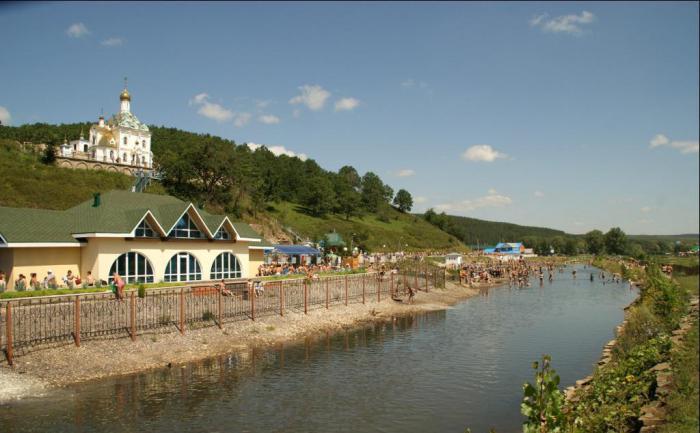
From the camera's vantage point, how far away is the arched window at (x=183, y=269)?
130 feet

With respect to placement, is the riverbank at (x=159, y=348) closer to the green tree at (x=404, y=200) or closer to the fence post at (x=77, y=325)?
the fence post at (x=77, y=325)

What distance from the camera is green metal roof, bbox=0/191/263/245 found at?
33.2 meters

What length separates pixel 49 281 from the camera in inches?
1273

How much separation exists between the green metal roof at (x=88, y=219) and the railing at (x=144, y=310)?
752 centimetres

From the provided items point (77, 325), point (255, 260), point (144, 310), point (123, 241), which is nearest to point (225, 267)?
point (255, 260)

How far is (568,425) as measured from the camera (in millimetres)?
10617

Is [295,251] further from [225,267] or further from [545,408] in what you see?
[545,408]

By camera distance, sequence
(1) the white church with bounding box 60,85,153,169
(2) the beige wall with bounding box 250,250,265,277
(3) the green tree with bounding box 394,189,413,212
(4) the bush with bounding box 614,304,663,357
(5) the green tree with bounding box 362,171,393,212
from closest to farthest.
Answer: (4) the bush with bounding box 614,304,663,357
(2) the beige wall with bounding box 250,250,265,277
(1) the white church with bounding box 60,85,153,169
(5) the green tree with bounding box 362,171,393,212
(3) the green tree with bounding box 394,189,413,212

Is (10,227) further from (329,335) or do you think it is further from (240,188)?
(240,188)

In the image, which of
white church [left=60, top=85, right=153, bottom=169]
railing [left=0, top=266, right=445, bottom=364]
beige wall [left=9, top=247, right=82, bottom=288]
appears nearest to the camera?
railing [left=0, top=266, right=445, bottom=364]

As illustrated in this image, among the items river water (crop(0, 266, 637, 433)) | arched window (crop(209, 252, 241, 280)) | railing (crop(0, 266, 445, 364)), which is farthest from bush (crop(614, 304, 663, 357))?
arched window (crop(209, 252, 241, 280))

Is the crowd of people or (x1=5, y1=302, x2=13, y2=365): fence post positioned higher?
the crowd of people

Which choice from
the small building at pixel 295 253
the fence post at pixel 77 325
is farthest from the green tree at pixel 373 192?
the fence post at pixel 77 325

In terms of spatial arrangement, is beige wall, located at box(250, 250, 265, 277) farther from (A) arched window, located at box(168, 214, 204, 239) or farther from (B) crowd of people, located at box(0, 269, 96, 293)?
(B) crowd of people, located at box(0, 269, 96, 293)
